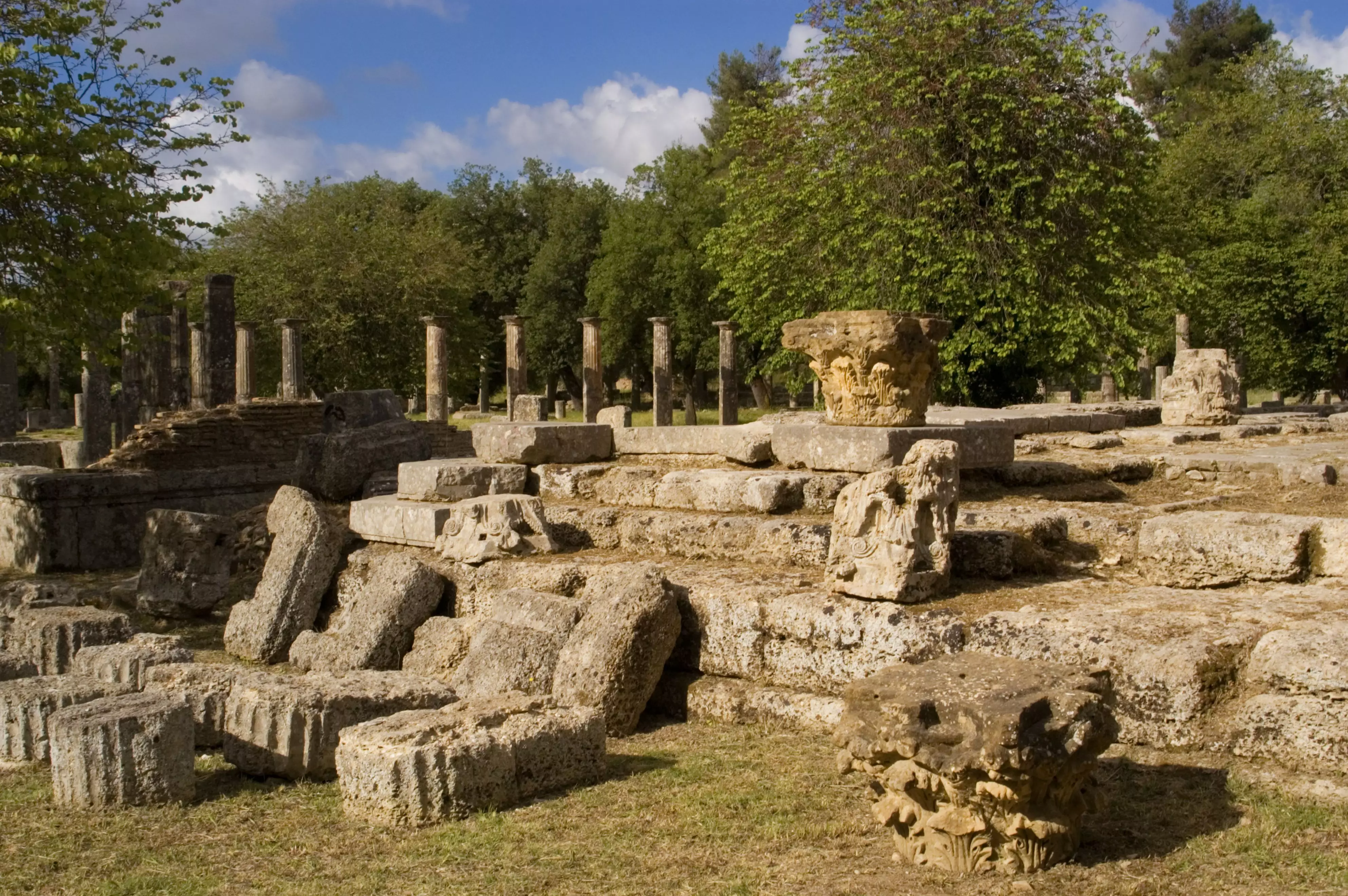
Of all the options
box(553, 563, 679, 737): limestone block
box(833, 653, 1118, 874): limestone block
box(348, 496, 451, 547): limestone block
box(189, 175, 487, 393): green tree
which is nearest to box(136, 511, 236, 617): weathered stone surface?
box(348, 496, 451, 547): limestone block

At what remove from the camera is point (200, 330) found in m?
25.7

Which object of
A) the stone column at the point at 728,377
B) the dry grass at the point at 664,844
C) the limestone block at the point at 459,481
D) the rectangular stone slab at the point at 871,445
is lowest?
the dry grass at the point at 664,844

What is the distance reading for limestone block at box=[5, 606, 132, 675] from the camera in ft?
25.6

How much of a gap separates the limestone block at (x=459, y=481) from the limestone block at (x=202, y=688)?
3.04 metres

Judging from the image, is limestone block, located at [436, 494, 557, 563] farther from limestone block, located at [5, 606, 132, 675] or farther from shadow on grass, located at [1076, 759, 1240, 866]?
shadow on grass, located at [1076, 759, 1240, 866]

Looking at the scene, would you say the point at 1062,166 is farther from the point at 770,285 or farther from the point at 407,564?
the point at 407,564

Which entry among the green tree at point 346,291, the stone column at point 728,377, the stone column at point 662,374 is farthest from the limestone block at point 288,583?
the green tree at point 346,291

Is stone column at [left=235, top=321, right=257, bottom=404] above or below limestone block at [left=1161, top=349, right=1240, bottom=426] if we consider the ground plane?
above

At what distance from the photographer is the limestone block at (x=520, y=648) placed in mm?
6613

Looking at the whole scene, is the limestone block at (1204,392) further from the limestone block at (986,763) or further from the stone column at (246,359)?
the stone column at (246,359)

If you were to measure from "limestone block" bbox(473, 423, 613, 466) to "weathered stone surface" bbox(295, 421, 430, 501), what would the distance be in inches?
78.1

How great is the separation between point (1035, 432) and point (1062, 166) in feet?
26.7

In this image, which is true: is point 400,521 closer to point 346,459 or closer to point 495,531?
point 495,531

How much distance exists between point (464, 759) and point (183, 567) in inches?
224
